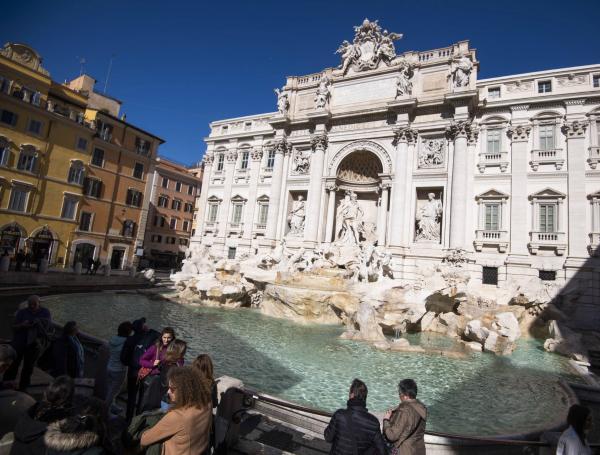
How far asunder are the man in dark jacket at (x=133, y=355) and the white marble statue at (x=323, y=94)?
2212 cm

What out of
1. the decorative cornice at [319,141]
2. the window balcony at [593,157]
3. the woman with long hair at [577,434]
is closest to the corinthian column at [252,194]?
the decorative cornice at [319,141]

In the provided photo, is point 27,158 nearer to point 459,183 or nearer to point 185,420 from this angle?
point 185,420

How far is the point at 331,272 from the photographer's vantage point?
53.5 feet

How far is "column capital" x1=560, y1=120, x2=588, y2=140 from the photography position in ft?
56.3

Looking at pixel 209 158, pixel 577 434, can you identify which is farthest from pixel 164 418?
pixel 209 158

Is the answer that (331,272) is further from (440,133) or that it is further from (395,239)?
(440,133)

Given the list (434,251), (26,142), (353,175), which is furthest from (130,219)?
(434,251)

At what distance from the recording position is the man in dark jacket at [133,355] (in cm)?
429

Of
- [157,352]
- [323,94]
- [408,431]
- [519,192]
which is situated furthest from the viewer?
[323,94]

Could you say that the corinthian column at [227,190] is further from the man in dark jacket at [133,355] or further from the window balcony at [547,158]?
the man in dark jacket at [133,355]

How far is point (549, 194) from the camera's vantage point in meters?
17.4

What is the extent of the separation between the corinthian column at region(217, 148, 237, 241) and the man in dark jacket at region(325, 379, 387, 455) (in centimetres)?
2591

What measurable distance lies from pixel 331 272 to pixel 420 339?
5.32 meters

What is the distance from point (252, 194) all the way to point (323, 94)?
31.1 feet
